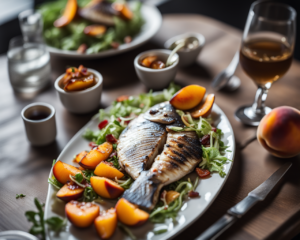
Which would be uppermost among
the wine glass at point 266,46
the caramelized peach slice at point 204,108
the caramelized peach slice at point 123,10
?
the wine glass at point 266,46

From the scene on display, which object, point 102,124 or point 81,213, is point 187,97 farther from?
point 81,213

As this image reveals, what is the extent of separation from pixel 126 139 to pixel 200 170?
528 millimetres

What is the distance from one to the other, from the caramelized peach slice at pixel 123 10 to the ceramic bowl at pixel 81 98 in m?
1.18

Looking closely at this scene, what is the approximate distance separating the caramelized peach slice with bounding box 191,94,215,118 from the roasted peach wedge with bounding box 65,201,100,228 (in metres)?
1.02

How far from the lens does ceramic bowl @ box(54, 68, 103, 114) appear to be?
2.34 meters

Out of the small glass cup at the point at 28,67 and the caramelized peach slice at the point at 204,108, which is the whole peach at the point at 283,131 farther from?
the small glass cup at the point at 28,67

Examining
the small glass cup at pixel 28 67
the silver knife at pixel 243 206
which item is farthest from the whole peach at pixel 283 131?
the small glass cup at pixel 28 67

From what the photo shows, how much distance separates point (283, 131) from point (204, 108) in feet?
1.89

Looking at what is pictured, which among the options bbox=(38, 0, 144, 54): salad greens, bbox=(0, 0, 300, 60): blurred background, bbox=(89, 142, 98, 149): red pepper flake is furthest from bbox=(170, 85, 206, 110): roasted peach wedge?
bbox=(0, 0, 300, 60): blurred background

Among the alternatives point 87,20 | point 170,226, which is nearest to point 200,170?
point 170,226

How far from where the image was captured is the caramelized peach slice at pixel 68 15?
133 inches

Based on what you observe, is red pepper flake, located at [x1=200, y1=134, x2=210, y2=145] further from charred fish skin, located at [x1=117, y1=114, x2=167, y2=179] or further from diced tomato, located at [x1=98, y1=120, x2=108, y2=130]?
diced tomato, located at [x1=98, y1=120, x2=108, y2=130]

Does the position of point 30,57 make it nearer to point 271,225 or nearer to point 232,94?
point 232,94

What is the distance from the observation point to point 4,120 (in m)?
2.48
